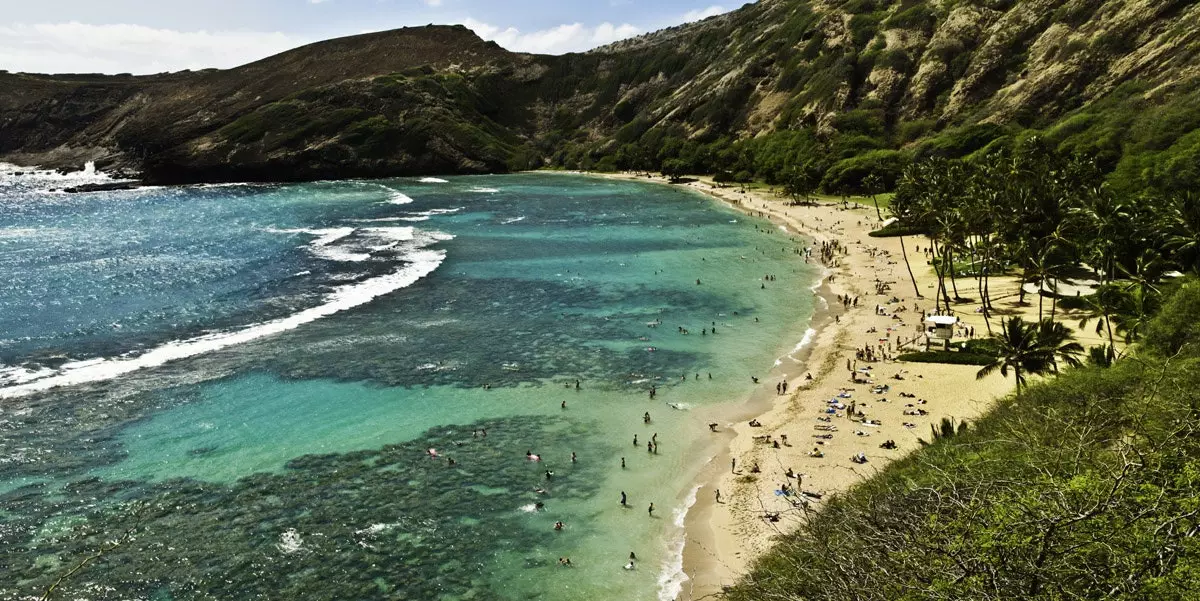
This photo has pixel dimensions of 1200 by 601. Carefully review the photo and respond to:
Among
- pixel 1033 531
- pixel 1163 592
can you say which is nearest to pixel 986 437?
pixel 1033 531

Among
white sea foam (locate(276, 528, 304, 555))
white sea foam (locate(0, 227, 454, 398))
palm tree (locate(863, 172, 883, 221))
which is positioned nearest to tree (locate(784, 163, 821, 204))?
palm tree (locate(863, 172, 883, 221))

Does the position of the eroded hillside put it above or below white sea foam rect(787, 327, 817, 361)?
above

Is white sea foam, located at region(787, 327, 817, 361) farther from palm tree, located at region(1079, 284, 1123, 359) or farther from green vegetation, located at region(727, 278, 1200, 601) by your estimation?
green vegetation, located at region(727, 278, 1200, 601)

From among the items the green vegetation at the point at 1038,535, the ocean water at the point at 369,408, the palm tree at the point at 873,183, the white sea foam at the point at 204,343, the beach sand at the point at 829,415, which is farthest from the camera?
the palm tree at the point at 873,183

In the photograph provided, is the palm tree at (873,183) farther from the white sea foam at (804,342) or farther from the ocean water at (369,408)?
the white sea foam at (804,342)

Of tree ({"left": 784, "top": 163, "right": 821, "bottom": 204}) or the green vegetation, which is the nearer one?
the green vegetation

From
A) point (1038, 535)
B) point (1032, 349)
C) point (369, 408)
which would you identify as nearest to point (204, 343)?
point (369, 408)

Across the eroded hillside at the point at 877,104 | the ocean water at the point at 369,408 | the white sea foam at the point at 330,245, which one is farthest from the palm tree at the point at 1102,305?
the white sea foam at the point at 330,245

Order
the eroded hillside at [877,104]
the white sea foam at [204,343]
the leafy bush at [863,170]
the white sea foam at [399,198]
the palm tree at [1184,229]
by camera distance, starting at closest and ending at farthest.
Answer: the palm tree at [1184,229] < the white sea foam at [204,343] < the eroded hillside at [877,104] < the leafy bush at [863,170] < the white sea foam at [399,198]

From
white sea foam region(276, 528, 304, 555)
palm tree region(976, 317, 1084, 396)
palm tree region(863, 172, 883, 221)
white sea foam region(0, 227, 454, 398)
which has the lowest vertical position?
white sea foam region(276, 528, 304, 555)
